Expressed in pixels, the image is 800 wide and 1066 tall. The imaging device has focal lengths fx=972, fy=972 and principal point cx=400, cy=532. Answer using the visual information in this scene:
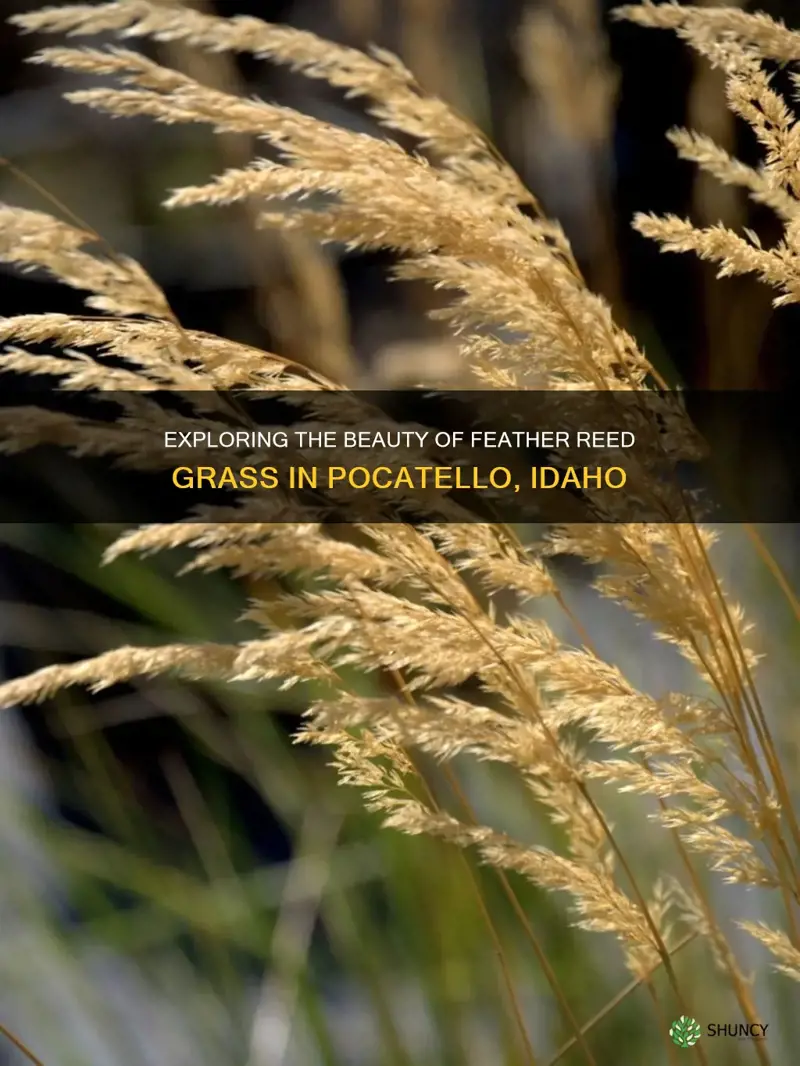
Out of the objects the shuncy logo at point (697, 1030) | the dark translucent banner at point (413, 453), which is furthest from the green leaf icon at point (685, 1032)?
the dark translucent banner at point (413, 453)

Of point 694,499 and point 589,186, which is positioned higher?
point 589,186

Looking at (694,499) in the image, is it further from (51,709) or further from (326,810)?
(51,709)

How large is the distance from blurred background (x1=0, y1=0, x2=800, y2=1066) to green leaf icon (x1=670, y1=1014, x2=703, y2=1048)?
8cm

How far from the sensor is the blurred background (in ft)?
2.28

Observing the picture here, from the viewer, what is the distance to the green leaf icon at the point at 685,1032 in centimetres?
51

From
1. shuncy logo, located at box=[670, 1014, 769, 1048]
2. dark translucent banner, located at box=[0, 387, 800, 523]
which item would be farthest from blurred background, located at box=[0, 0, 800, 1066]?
dark translucent banner, located at box=[0, 387, 800, 523]

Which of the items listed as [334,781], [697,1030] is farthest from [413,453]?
[334,781]

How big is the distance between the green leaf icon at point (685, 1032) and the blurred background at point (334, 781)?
8 cm

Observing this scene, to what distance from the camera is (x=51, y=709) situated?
108 centimetres

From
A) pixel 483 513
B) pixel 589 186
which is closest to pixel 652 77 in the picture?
pixel 589 186

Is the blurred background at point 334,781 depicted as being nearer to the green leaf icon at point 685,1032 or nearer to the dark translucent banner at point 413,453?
the green leaf icon at point 685,1032

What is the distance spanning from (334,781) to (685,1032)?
39 cm

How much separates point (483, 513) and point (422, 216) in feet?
0.59

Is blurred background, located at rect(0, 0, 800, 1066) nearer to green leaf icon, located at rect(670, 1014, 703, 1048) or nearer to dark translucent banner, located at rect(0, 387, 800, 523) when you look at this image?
green leaf icon, located at rect(670, 1014, 703, 1048)
